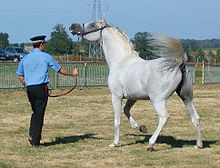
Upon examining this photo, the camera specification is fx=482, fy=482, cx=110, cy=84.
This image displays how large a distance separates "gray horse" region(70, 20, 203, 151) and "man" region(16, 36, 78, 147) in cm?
100

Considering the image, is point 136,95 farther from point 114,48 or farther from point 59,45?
point 59,45

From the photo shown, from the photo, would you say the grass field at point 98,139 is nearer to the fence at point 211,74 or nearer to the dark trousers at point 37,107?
the dark trousers at point 37,107

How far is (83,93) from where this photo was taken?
23031 mm

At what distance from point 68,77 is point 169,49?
Result: 17299 mm

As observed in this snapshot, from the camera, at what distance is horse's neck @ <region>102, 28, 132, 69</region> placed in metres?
10.2

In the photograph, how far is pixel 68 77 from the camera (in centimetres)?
2600

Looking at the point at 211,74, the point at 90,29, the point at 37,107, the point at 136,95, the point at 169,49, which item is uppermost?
the point at 90,29

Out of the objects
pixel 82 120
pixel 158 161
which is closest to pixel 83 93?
pixel 82 120

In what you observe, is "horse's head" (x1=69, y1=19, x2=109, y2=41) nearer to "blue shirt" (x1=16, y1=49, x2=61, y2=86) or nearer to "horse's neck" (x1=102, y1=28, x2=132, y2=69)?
"horse's neck" (x1=102, y1=28, x2=132, y2=69)

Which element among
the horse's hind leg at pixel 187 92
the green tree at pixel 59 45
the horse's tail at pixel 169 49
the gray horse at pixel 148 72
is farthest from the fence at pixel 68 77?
the green tree at pixel 59 45

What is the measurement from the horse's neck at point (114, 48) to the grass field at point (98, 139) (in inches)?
70.9

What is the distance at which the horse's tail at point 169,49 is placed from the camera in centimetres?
898

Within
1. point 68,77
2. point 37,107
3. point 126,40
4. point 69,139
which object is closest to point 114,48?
point 126,40

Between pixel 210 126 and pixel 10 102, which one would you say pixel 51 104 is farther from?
pixel 210 126
